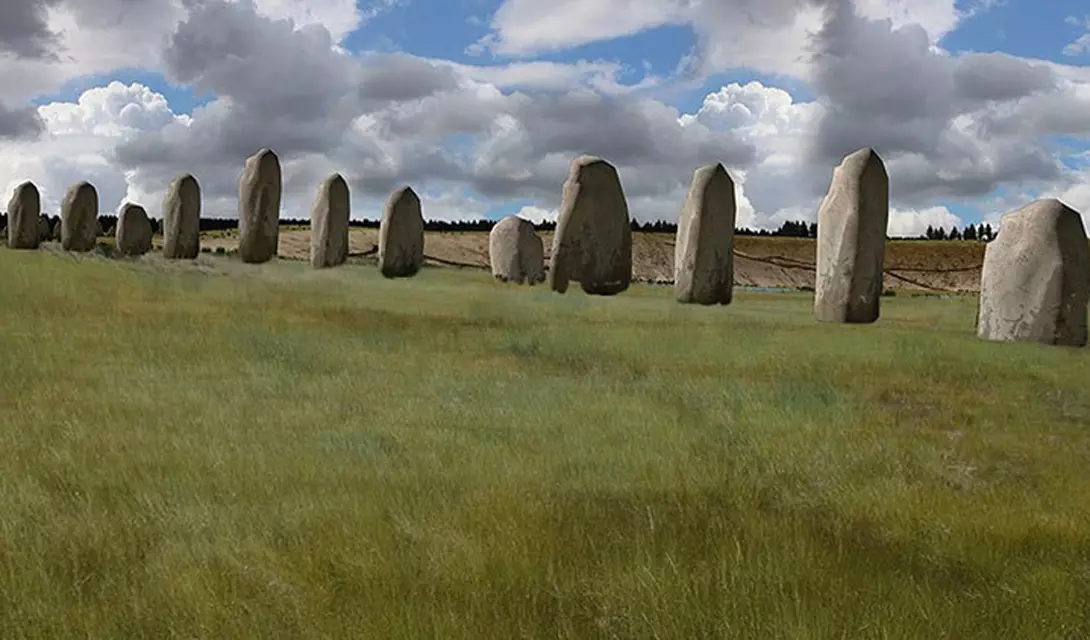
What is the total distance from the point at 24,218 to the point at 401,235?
49.1 feet

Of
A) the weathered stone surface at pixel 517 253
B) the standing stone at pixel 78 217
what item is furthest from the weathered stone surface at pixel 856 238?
the standing stone at pixel 78 217

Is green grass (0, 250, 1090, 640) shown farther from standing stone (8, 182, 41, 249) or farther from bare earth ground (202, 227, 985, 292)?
bare earth ground (202, 227, 985, 292)

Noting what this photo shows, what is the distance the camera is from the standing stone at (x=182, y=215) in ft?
115

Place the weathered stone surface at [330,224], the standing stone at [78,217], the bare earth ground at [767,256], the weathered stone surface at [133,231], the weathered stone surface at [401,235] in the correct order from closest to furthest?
the weathered stone surface at [401,235] < the weathered stone surface at [330,224] < the standing stone at [78,217] < the weathered stone surface at [133,231] < the bare earth ground at [767,256]

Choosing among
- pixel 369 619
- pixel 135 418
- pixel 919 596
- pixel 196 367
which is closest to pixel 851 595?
pixel 919 596

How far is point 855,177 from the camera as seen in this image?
18.2 meters

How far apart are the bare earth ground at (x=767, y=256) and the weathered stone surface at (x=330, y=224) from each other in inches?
828

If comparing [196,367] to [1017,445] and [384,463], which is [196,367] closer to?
[384,463]

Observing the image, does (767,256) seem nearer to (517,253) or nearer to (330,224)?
(517,253)

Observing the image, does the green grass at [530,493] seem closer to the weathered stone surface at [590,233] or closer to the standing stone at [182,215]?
the weathered stone surface at [590,233]

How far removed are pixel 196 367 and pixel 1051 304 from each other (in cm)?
1184

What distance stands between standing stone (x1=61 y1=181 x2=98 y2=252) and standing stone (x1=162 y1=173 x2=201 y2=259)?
11.4 ft

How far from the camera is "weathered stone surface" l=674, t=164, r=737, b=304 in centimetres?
2275

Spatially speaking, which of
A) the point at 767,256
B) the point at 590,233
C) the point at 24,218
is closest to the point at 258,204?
the point at 24,218
